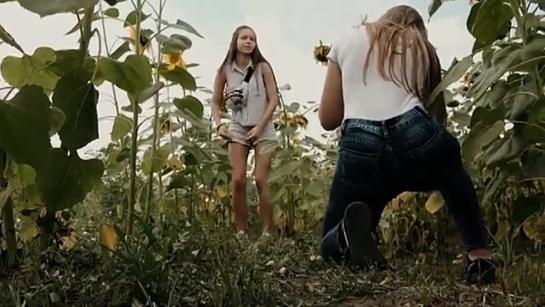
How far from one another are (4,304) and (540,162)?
3.59 feet

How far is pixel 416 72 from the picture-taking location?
2.33 metres

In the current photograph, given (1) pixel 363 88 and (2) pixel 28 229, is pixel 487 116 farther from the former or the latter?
(2) pixel 28 229

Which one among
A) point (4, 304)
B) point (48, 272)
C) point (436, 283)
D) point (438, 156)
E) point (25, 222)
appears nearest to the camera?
point (4, 304)

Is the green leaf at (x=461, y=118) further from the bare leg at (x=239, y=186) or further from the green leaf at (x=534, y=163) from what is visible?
the bare leg at (x=239, y=186)

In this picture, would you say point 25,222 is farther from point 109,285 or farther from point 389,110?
point 389,110

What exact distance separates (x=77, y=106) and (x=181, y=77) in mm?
617

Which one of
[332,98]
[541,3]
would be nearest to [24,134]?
[541,3]

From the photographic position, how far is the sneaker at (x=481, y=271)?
1965mm

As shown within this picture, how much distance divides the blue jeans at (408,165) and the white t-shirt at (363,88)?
0.10ft

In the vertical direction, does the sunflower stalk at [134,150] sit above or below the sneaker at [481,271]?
above

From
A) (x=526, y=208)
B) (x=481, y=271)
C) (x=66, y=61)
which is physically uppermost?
(x=66, y=61)

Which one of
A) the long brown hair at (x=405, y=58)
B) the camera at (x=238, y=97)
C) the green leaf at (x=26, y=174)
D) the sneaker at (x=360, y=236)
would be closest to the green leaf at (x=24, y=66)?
the green leaf at (x=26, y=174)

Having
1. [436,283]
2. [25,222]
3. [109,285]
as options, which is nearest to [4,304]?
[109,285]

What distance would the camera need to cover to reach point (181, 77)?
6.55 feet
